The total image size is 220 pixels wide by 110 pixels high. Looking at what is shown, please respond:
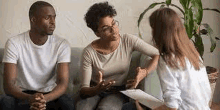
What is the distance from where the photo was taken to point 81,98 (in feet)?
5.84

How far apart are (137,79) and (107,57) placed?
10.3 inches

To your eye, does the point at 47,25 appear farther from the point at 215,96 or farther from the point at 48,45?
the point at 215,96

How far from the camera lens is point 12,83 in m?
1.74

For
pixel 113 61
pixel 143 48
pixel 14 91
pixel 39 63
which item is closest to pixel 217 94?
pixel 143 48

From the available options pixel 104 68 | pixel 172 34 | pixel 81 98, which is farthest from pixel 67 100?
pixel 172 34

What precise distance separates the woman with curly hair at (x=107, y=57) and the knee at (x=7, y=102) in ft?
1.19

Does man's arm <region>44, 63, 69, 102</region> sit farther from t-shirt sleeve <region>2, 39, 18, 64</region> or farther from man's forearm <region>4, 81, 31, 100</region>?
t-shirt sleeve <region>2, 39, 18, 64</region>

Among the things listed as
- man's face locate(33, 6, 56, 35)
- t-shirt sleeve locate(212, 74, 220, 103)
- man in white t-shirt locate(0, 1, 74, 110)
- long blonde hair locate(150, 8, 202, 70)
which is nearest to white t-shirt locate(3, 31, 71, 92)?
man in white t-shirt locate(0, 1, 74, 110)

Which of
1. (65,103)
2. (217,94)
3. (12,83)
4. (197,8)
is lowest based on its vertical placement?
(217,94)

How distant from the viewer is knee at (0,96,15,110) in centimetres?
167

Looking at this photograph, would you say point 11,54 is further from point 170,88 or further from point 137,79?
point 170,88

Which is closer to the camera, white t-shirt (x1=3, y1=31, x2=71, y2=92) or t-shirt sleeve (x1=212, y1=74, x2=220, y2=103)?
white t-shirt (x1=3, y1=31, x2=71, y2=92)

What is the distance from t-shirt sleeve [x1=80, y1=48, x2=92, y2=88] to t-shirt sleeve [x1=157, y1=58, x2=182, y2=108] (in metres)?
0.57

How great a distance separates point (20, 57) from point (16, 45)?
0.24 feet
